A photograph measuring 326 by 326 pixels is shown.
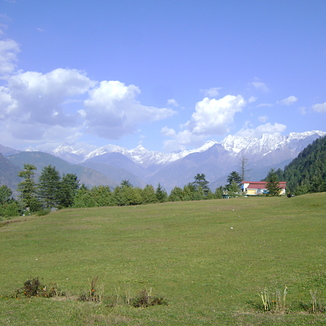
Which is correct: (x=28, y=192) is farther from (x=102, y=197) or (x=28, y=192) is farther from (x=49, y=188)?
(x=102, y=197)

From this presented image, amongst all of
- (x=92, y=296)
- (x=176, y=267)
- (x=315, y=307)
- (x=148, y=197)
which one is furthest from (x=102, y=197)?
(x=315, y=307)

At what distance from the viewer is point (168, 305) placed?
53.0ft

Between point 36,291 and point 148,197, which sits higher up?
point 148,197

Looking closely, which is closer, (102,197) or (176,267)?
(176,267)

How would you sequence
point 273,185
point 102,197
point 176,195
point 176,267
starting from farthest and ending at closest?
1. point 176,195
2. point 102,197
3. point 273,185
4. point 176,267

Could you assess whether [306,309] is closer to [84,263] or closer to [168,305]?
[168,305]

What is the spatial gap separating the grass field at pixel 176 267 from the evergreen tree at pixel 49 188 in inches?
2417

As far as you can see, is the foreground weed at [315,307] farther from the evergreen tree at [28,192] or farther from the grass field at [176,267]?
the evergreen tree at [28,192]

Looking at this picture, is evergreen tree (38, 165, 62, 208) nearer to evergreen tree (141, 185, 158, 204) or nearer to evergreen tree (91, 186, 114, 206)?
evergreen tree (91, 186, 114, 206)

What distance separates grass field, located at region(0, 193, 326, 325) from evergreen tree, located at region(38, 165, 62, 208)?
61.4 meters

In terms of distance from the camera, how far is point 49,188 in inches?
4323

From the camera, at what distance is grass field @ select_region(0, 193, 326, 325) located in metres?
14.4

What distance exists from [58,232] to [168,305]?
3461cm

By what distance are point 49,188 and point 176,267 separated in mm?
94232
